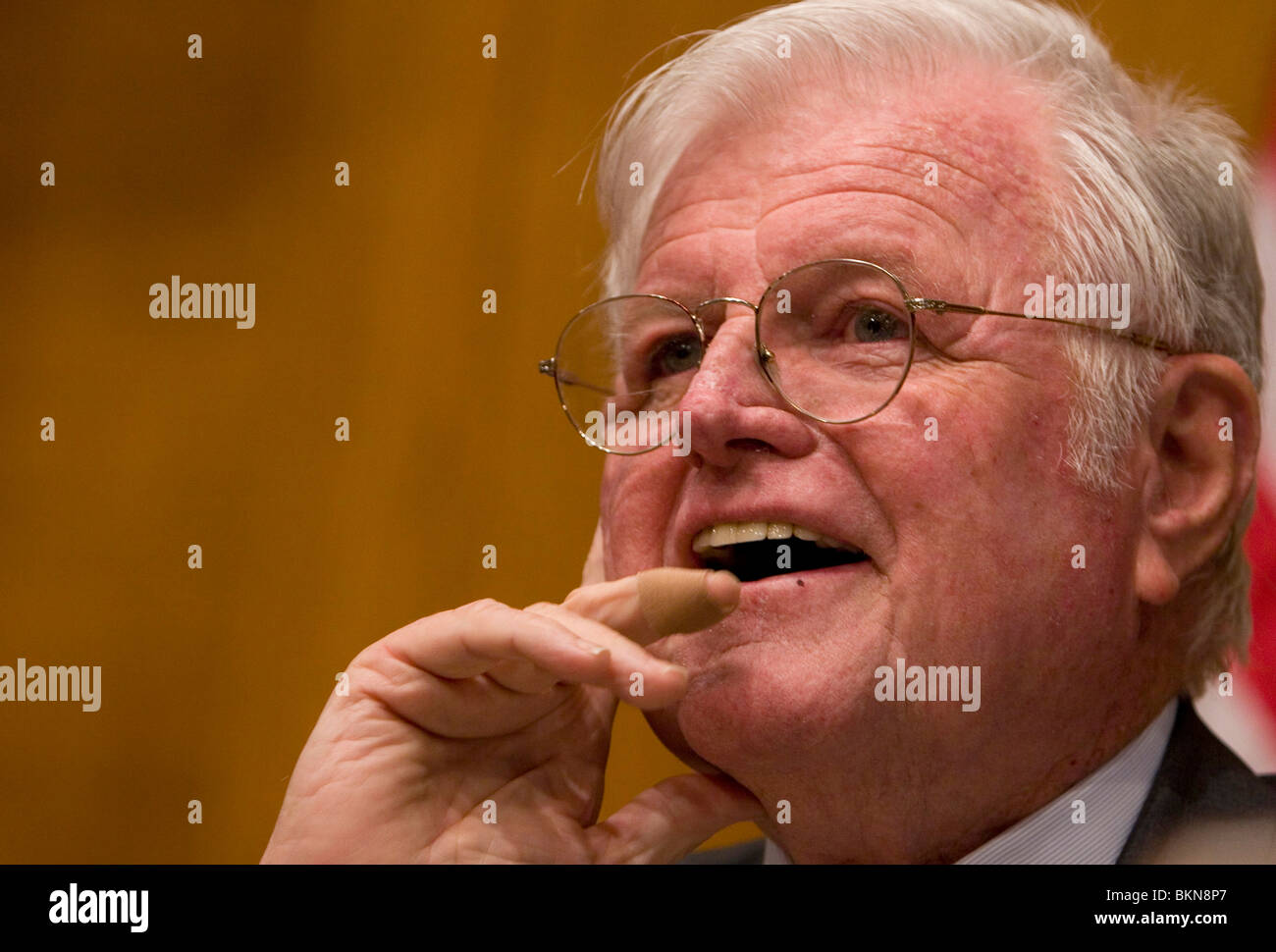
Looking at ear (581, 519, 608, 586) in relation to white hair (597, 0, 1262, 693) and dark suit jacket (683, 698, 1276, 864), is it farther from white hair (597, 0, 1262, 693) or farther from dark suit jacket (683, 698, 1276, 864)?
dark suit jacket (683, 698, 1276, 864)

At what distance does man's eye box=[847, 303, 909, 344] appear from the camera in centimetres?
139

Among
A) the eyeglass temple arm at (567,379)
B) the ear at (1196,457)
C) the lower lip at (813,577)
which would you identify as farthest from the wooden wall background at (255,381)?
the ear at (1196,457)

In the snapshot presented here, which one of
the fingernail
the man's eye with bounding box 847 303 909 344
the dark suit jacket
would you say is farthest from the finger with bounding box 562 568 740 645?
the dark suit jacket

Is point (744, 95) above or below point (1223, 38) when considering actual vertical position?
below

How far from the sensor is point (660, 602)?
1235 mm

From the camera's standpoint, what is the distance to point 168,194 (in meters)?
2.22

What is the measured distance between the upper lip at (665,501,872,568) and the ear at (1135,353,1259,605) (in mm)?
386

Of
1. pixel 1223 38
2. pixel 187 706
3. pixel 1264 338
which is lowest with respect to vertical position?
pixel 187 706

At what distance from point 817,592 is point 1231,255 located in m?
0.75

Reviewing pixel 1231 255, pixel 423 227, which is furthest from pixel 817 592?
pixel 423 227

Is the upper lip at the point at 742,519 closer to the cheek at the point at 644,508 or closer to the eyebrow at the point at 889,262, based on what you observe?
the cheek at the point at 644,508

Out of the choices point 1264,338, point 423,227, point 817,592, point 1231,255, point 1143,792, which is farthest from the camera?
point 423,227

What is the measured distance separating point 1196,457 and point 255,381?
1.55 meters

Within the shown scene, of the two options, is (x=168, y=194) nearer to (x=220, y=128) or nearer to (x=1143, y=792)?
(x=220, y=128)
